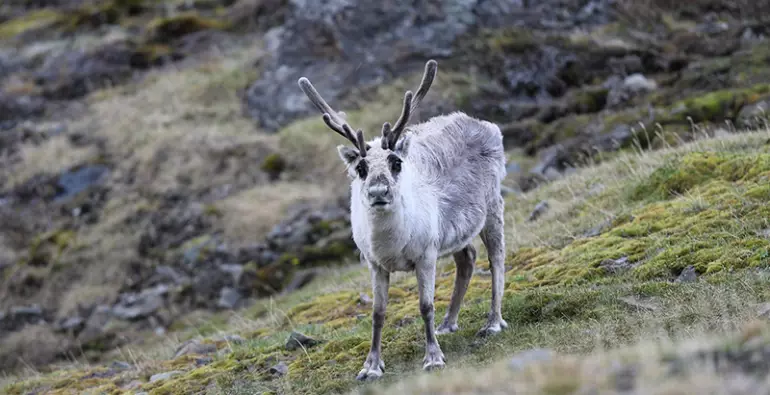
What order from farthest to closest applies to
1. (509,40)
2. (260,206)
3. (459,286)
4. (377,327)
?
(509,40)
(260,206)
(459,286)
(377,327)

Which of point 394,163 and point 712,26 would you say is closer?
point 394,163

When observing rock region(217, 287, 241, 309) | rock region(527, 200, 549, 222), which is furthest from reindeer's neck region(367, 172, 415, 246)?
rock region(217, 287, 241, 309)

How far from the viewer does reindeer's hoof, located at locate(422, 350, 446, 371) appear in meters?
9.61

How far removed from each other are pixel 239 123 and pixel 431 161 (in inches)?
793

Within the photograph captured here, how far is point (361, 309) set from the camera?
14156mm

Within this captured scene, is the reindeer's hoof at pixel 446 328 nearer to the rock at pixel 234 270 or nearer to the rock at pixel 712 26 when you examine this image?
the rock at pixel 234 270

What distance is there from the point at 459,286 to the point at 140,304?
12.9m

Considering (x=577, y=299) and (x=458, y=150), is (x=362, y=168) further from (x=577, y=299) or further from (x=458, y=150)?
(x=577, y=299)

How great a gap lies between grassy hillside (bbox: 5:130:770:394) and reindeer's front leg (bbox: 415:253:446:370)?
0.20 m

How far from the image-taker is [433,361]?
9695 mm

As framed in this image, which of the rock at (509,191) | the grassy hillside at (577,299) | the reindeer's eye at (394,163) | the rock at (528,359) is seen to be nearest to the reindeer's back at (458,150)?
the reindeer's eye at (394,163)

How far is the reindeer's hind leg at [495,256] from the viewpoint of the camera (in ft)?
36.1

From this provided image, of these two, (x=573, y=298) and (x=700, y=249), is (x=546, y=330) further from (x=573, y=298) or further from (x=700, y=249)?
(x=700, y=249)

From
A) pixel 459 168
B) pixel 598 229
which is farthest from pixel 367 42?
pixel 459 168
